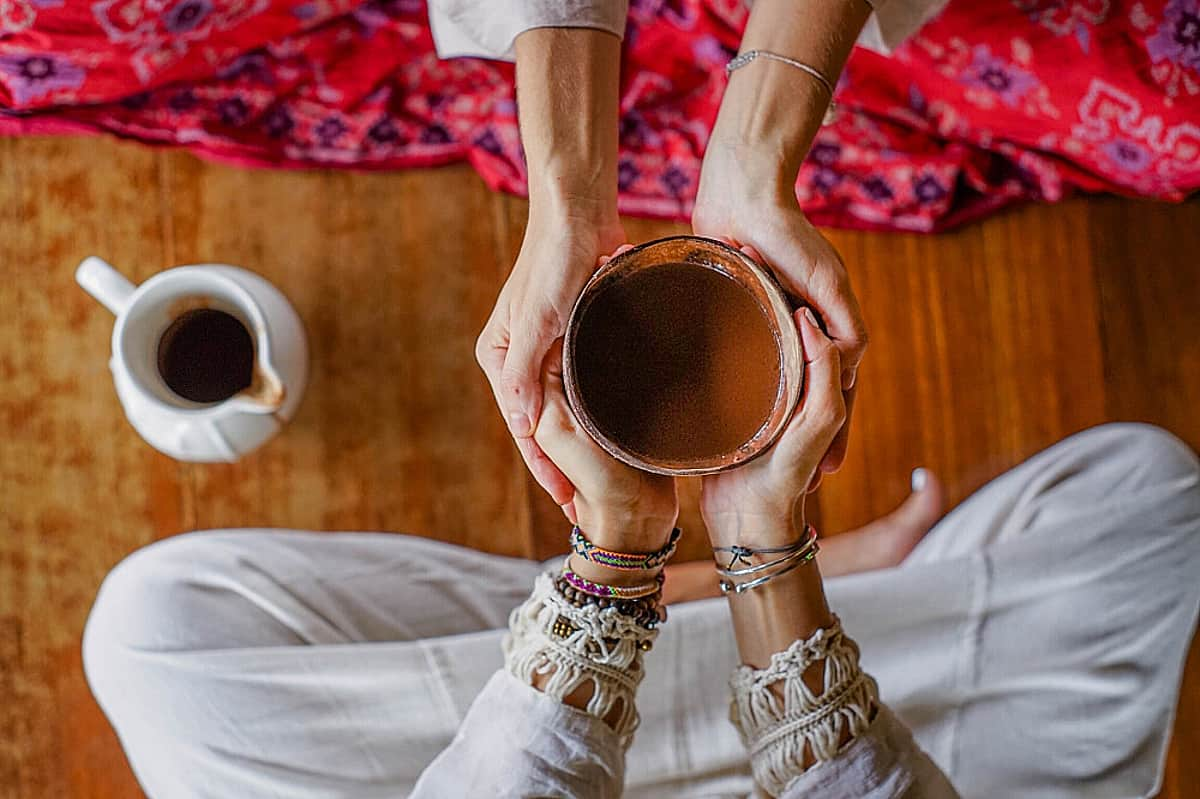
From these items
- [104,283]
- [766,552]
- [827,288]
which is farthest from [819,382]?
[104,283]

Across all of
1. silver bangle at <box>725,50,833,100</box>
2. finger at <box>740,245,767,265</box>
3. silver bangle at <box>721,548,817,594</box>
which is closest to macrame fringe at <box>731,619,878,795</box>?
silver bangle at <box>721,548,817,594</box>

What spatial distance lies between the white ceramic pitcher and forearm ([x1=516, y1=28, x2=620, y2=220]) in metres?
0.38

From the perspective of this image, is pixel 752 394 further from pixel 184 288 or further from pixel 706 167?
pixel 184 288

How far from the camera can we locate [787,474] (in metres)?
0.77

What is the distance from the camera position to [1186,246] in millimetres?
1215

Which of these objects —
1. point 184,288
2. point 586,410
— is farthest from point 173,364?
point 586,410

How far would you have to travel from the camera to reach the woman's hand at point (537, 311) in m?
0.74

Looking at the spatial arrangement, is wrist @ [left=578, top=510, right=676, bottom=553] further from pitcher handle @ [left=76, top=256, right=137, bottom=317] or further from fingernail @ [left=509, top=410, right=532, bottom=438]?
pitcher handle @ [left=76, top=256, right=137, bottom=317]

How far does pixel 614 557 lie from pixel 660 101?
23.4 inches

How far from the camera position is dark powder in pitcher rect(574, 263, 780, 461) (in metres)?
0.70

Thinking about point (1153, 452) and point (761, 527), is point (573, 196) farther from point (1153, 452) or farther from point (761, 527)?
point (1153, 452)

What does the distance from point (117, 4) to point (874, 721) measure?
3.11 feet

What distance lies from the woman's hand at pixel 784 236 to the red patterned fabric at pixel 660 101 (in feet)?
1.29

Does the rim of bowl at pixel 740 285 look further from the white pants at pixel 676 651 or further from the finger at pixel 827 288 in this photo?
the white pants at pixel 676 651
